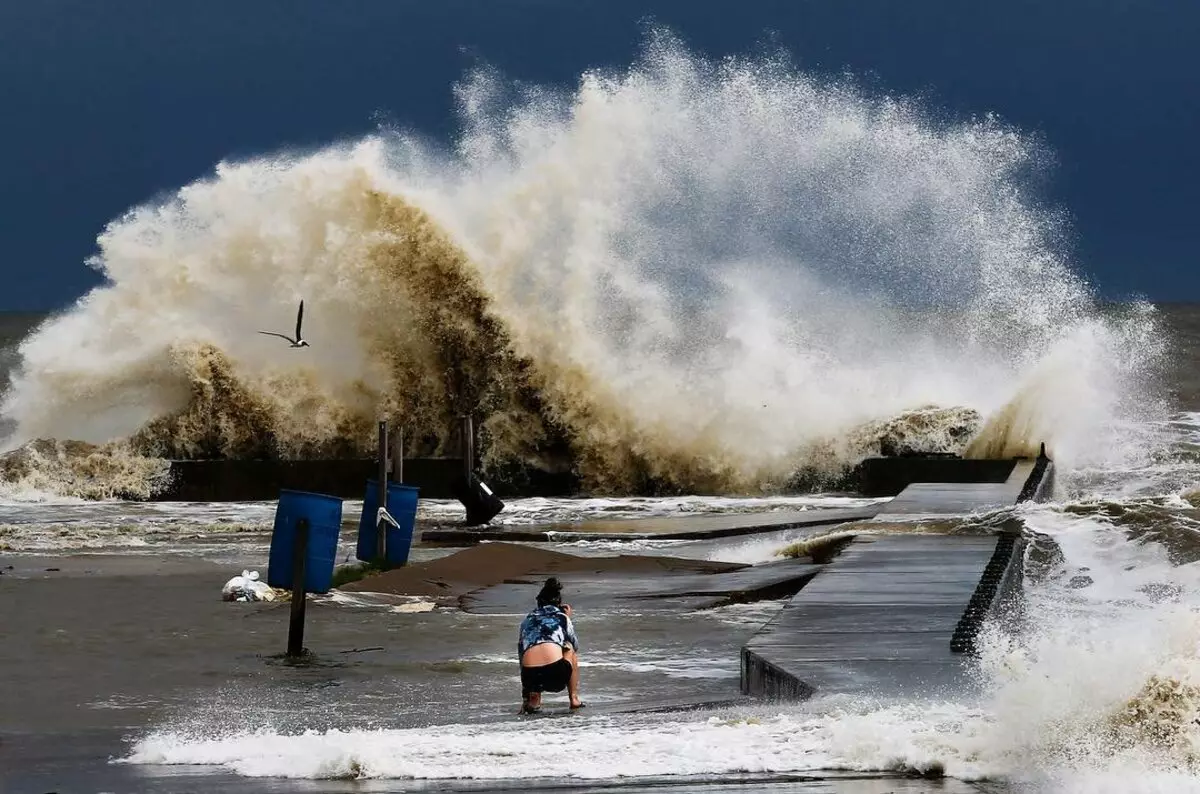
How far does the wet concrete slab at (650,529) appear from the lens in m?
18.6

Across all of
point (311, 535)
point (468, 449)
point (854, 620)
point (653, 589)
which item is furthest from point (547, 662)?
point (468, 449)

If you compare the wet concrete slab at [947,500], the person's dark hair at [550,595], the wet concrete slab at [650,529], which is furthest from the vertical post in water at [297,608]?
the wet concrete slab at [650,529]

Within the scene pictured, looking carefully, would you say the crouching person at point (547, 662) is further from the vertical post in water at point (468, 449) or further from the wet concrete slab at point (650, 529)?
the vertical post in water at point (468, 449)

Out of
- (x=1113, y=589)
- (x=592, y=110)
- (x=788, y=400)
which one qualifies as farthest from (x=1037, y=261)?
(x=1113, y=589)

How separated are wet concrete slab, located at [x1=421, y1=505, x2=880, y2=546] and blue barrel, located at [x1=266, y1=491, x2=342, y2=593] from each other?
6632mm

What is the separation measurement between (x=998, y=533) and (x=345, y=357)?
19.3m

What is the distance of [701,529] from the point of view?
19062 mm

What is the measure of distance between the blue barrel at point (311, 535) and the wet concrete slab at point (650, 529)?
6632 millimetres

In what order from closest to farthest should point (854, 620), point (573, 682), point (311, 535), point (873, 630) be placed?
point (573, 682) → point (873, 630) → point (854, 620) → point (311, 535)

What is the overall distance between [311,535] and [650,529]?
791cm

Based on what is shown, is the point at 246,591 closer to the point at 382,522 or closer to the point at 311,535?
the point at 311,535

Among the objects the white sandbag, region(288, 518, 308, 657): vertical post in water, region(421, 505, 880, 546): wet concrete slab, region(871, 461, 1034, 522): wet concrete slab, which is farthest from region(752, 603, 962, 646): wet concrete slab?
region(421, 505, 880, 546): wet concrete slab

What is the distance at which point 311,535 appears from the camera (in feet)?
40.2

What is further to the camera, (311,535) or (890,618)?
(311,535)
